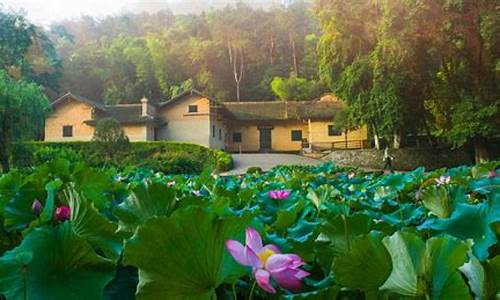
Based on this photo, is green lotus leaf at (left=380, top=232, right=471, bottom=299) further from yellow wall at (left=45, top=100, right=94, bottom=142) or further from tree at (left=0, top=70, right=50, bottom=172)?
yellow wall at (left=45, top=100, right=94, bottom=142)

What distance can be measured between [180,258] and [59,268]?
0.58 feet

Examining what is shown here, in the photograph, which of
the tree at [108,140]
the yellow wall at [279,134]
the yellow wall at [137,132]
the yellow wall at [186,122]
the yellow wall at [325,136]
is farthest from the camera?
the yellow wall at [279,134]

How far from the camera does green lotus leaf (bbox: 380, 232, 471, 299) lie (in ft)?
1.69

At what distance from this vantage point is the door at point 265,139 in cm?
3781

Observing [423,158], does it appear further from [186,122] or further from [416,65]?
[186,122]

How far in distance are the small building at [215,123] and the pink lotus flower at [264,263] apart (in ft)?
109

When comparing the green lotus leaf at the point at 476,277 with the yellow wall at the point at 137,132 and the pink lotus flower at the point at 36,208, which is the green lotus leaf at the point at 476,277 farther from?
the yellow wall at the point at 137,132

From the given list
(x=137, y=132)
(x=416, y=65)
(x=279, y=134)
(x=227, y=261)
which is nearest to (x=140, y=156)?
(x=137, y=132)

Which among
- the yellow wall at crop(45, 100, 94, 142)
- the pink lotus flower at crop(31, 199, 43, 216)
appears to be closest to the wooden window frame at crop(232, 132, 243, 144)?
the yellow wall at crop(45, 100, 94, 142)

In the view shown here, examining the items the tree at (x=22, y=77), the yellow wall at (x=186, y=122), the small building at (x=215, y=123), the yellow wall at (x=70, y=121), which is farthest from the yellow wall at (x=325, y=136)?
the tree at (x=22, y=77)

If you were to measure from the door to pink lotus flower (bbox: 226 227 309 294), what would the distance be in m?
37.0

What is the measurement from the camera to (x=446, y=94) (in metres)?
23.6

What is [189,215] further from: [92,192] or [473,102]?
[473,102]

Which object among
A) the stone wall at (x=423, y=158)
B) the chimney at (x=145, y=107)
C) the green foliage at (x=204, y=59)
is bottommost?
the stone wall at (x=423, y=158)
